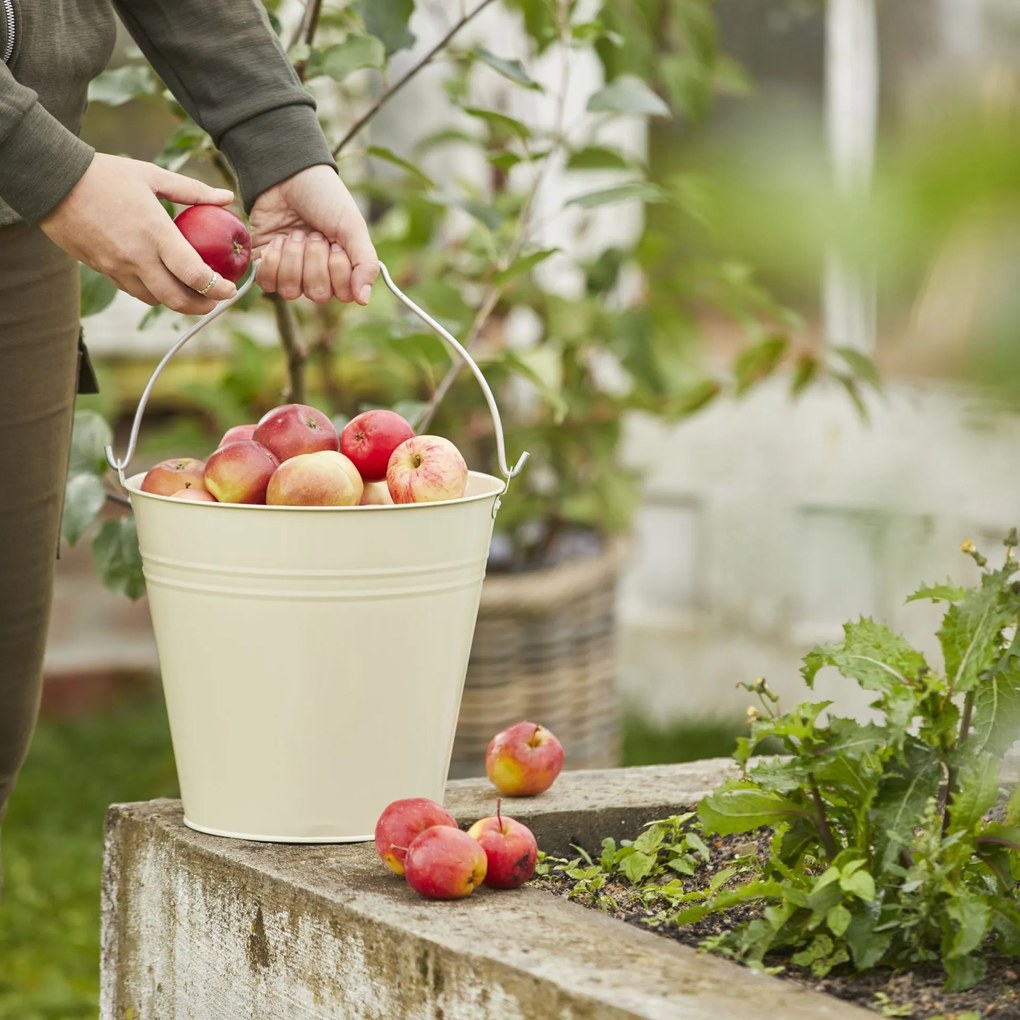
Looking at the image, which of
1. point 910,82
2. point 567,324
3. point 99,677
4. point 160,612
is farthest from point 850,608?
point 910,82

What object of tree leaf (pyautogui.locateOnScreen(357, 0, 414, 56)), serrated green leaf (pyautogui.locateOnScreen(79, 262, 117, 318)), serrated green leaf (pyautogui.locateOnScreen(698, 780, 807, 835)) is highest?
tree leaf (pyautogui.locateOnScreen(357, 0, 414, 56))

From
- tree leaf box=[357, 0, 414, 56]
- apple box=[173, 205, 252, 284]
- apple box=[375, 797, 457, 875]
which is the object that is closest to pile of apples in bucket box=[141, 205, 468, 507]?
apple box=[173, 205, 252, 284]

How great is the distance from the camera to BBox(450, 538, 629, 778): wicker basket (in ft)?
8.29

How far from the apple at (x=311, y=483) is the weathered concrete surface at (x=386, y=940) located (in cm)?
31

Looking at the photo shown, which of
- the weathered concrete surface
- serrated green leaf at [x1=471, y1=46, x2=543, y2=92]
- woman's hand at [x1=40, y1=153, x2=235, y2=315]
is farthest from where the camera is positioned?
serrated green leaf at [x1=471, y1=46, x2=543, y2=92]

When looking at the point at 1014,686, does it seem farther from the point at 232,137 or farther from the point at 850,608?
the point at 850,608

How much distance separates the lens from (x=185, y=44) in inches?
52.4

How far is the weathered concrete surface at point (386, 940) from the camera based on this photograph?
926 mm

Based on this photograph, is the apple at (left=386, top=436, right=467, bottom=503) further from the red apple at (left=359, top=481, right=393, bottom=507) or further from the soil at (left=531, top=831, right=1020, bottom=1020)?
the soil at (left=531, top=831, right=1020, bottom=1020)

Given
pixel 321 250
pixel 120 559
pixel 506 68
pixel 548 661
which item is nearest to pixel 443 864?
pixel 321 250

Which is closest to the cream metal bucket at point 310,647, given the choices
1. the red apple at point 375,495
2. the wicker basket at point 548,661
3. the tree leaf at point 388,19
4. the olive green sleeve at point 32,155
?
the red apple at point 375,495

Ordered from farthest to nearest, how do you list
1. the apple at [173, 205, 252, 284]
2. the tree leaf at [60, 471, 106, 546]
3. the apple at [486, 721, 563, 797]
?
the tree leaf at [60, 471, 106, 546]
the apple at [486, 721, 563, 797]
the apple at [173, 205, 252, 284]

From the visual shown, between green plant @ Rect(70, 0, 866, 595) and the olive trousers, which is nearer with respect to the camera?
the olive trousers

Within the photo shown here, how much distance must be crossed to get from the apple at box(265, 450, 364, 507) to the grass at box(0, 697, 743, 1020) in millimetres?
1228
